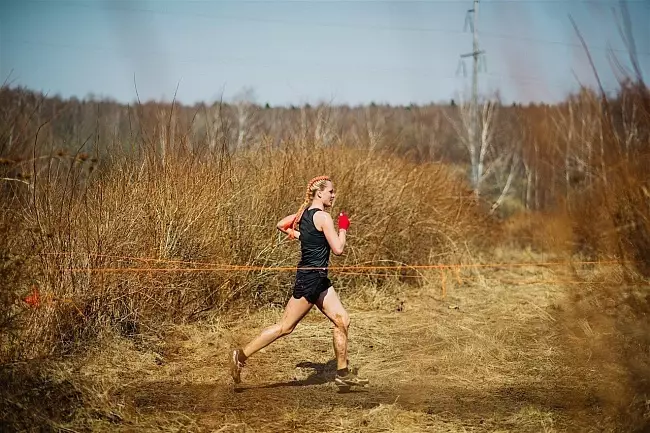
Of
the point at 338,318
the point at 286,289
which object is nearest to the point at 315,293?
the point at 338,318

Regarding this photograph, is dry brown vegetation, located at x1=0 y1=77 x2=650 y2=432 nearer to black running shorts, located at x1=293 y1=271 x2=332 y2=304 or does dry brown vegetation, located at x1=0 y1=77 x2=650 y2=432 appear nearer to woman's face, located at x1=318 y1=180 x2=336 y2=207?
black running shorts, located at x1=293 y1=271 x2=332 y2=304

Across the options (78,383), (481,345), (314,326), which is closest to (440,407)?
(481,345)

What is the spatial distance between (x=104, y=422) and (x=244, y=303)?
4788 millimetres

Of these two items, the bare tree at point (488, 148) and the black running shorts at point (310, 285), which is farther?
the bare tree at point (488, 148)

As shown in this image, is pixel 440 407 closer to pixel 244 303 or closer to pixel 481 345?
pixel 481 345

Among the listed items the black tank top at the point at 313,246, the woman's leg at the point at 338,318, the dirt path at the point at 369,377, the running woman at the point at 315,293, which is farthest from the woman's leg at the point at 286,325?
the dirt path at the point at 369,377

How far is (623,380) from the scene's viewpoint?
212 inches

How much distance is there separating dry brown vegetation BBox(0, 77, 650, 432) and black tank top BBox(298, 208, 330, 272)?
1212mm

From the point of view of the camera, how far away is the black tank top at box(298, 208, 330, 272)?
252 inches

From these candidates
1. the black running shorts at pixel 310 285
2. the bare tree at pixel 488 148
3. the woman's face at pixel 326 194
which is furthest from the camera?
the bare tree at pixel 488 148

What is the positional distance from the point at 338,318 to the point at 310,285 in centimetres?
40

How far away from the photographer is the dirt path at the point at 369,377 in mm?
5543

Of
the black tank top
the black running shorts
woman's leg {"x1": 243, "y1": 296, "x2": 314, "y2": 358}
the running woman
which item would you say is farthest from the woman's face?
woman's leg {"x1": 243, "y1": 296, "x2": 314, "y2": 358}

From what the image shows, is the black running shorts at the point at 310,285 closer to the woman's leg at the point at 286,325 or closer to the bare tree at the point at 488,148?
the woman's leg at the point at 286,325
